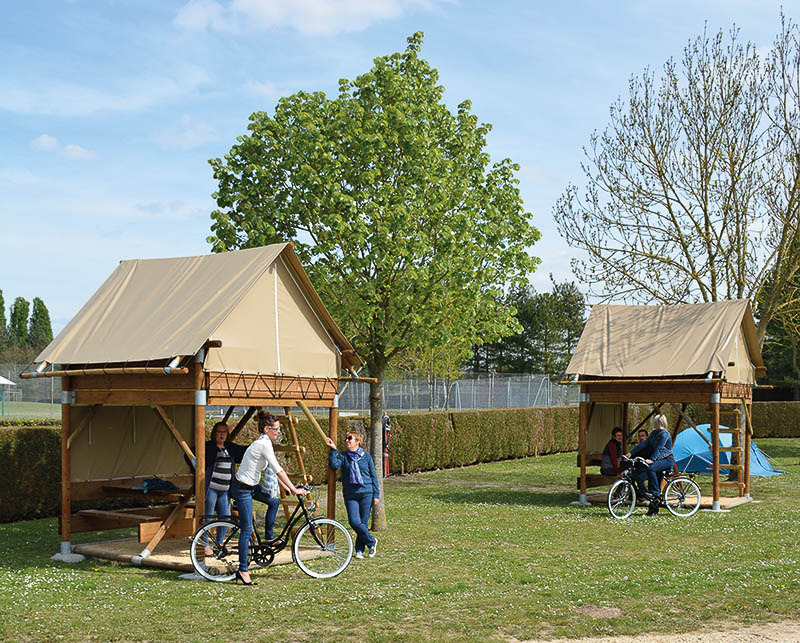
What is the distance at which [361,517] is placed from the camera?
13.3 meters

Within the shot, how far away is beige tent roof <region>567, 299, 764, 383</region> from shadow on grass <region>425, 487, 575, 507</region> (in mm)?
3085

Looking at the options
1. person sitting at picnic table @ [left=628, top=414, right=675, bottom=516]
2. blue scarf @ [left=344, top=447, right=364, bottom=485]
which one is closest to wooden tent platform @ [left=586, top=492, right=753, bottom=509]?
person sitting at picnic table @ [left=628, top=414, right=675, bottom=516]

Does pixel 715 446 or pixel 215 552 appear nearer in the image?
pixel 215 552

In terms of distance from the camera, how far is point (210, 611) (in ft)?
32.1

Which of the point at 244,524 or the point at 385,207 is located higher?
the point at 385,207

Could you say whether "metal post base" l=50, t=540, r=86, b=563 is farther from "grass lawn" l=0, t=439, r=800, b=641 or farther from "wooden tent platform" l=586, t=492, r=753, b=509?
"wooden tent platform" l=586, t=492, r=753, b=509

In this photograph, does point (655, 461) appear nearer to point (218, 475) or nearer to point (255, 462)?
point (218, 475)

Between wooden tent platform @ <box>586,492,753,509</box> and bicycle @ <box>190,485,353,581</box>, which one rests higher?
bicycle @ <box>190,485,353,581</box>

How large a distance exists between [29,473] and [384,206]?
8.47m

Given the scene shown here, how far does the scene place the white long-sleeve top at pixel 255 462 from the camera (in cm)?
1151

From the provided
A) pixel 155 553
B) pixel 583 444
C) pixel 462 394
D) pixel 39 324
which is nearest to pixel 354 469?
pixel 155 553

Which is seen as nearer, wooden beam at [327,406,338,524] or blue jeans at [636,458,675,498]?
wooden beam at [327,406,338,524]

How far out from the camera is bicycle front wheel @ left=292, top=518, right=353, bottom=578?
11.9 metres

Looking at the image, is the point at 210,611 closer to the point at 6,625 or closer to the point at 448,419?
the point at 6,625
